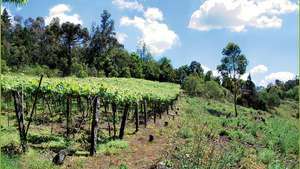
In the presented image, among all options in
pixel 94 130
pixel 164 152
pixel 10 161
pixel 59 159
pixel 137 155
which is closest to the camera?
pixel 10 161

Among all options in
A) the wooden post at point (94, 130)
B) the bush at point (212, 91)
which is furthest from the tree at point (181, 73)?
the wooden post at point (94, 130)

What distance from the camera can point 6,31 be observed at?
8219 cm

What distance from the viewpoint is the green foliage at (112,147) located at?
16506 millimetres

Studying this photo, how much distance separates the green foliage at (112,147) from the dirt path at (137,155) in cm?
21

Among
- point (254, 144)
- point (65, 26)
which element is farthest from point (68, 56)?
point (254, 144)

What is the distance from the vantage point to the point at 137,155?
16500mm

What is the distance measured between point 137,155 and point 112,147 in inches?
48.2

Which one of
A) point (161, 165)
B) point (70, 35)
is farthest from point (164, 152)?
point (70, 35)

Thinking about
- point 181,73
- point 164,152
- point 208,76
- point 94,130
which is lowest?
point 164,152

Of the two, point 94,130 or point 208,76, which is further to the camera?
point 208,76

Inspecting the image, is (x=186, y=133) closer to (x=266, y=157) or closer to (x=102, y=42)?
(x=266, y=157)

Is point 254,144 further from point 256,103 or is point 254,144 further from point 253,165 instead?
point 256,103

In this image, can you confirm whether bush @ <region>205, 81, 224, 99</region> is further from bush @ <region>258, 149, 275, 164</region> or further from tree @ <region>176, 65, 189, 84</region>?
bush @ <region>258, 149, 275, 164</region>

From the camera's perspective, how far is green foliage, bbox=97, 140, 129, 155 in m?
16.5
